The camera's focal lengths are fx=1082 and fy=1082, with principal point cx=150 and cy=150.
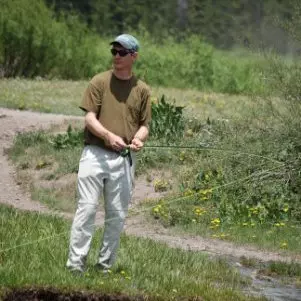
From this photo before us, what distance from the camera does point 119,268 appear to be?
8.77 meters

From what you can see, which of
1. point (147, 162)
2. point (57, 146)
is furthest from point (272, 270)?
point (57, 146)

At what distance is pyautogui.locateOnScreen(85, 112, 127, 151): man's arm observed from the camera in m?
8.05

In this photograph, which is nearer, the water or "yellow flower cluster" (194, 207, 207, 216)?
the water

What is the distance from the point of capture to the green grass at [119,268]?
315 inches

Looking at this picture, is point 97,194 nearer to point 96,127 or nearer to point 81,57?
point 96,127

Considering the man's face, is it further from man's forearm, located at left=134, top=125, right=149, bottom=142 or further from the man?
man's forearm, located at left=134, top=125, right=149, bottom=142

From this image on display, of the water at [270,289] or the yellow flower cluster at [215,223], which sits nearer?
the water at [270,289]

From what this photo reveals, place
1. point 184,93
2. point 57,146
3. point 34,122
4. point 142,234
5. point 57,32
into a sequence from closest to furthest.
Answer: point 142,234
point 57,146
point 34,122
point 184,93
point 57,32

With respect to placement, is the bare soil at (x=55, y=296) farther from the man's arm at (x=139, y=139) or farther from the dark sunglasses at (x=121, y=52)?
the dark sunglasses at (x=121, y=52)

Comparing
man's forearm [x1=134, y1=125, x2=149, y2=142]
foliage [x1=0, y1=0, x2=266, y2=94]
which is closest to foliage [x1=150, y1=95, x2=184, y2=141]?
man's forearm [x1=134, y1=125, x2=149, y2=142]

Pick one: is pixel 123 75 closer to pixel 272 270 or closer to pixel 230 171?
pixel 272 270

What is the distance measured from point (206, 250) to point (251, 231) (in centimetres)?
133

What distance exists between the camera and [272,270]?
10.5 meters

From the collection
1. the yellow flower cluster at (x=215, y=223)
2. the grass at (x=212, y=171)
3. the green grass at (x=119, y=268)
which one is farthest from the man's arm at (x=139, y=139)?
the yellow flower cluster at (x=215, y=223)
